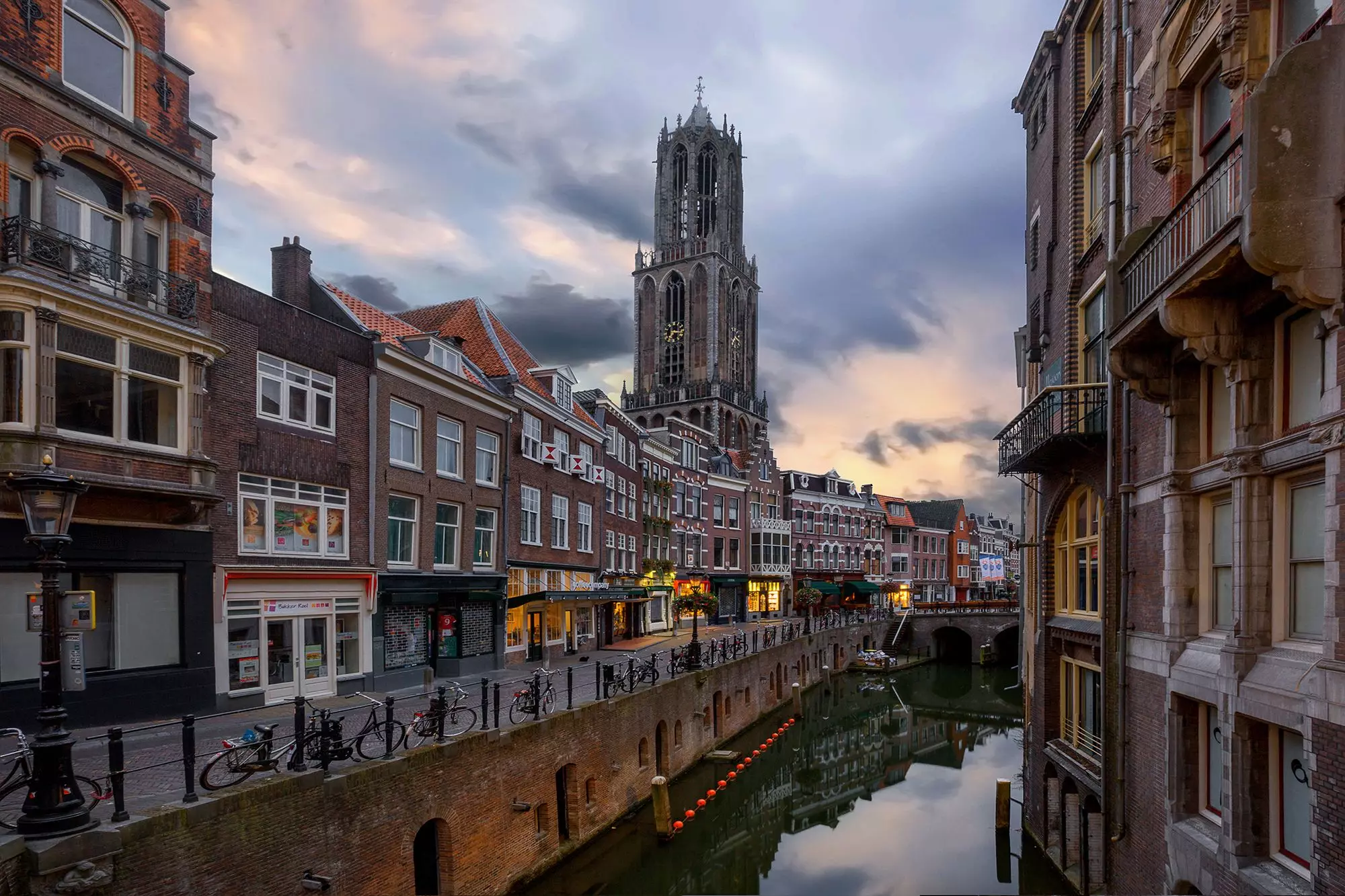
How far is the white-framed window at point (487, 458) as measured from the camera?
2759 centimetres

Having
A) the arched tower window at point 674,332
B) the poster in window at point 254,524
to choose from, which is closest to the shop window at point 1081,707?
the poster in window at point 254,524

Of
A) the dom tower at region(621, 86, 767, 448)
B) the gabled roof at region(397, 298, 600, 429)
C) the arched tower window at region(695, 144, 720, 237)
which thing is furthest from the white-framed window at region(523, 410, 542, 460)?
the arched tower window at region(695, 144, 720, 237)

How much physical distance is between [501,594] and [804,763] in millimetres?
13020

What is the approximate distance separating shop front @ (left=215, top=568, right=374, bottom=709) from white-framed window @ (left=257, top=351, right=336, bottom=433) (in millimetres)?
3563

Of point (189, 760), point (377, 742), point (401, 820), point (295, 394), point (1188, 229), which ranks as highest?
point (1188, 229)

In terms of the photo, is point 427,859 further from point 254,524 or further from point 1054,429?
point 1054,429

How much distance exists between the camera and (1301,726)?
7730 millimetres

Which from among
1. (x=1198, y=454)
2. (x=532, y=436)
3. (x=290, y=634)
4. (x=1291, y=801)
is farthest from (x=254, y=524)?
(x=1291, y=801)

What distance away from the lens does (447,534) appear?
25953mm

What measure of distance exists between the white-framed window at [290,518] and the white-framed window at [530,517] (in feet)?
30.6

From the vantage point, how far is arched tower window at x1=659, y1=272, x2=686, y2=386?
102 meters

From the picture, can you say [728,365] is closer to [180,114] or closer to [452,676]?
[452,676]

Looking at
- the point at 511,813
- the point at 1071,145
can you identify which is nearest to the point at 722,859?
the point at 511,813

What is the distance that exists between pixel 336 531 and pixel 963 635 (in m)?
57.0
